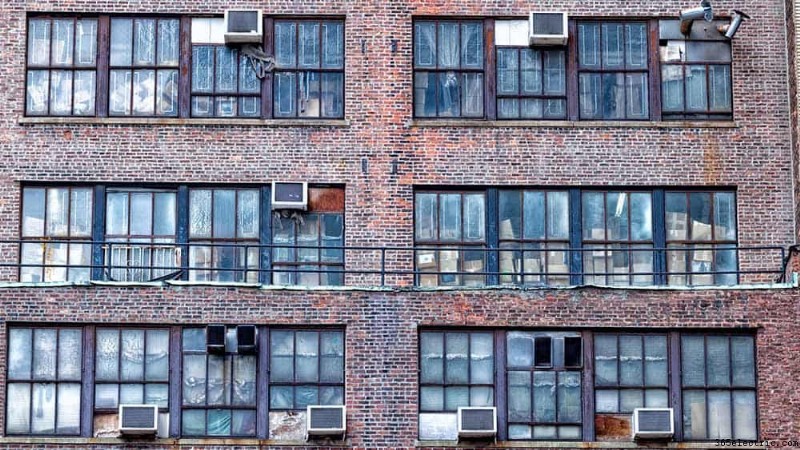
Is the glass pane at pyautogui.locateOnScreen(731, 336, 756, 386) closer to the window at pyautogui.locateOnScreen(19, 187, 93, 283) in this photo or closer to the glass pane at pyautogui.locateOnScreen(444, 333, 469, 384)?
the glass pane at pyautogui.locateOnScreen(444, 333, 469, 384)

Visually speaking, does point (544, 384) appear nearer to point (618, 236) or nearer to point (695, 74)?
point (618, 236)

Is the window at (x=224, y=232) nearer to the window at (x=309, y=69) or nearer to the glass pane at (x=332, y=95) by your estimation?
the window at (x=309, y=69)

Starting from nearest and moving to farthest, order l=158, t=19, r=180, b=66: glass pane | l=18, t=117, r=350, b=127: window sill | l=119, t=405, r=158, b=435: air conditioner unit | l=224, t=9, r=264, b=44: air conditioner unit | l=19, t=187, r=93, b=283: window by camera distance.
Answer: l=119, t=405, r=158, b=435: air conditioner unit
l=19, t=187, r=93, b=283: window
l=18, t=117, r=350, b=127: window sill
l=224, t=9, r=264, b=44: air conditioner unit
l=158, t=19, r=180, b=66: glass pane

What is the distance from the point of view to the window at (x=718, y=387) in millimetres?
38125

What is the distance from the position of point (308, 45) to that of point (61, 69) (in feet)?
15.3

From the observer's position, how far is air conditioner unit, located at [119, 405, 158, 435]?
37.4m

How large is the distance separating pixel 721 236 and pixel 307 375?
814 centimetres

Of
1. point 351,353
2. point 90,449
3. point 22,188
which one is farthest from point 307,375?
point 22,188

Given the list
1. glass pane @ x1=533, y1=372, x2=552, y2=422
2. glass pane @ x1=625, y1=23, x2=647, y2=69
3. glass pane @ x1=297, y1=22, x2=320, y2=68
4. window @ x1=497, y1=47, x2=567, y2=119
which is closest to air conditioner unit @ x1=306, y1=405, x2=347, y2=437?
glass pane @ x1=533, y1=372, x2=552, y2=422

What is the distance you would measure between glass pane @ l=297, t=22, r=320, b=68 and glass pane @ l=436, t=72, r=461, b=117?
2.39m

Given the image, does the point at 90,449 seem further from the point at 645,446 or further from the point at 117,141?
the point at 645,446

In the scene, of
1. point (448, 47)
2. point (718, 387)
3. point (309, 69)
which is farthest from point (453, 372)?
point (309, 69)

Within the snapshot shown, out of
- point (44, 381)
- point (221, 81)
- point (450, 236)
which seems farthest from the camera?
point (221, 81)

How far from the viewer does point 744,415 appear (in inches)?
1503
